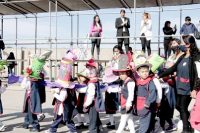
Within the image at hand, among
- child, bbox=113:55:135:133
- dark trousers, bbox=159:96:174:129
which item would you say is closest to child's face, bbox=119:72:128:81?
child, bbox=113:55:135:133

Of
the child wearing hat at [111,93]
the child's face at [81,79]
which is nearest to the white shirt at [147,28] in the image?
the child wearing hat at [111,93]

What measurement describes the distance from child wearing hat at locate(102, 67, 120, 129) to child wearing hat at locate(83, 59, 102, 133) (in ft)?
1.15

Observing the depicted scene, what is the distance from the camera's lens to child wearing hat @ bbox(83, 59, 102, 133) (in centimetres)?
665

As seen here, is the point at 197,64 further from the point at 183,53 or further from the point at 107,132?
the point at 107,132

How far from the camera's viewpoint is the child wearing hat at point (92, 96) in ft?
21.8

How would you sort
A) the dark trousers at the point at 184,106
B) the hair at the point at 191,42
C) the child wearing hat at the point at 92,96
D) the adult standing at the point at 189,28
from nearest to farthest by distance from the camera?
the hair at the point at 191,42 < the dark trousers at the point at 184,106 < the child wearing hat at the point at 92,96 < the adult standing at the point at 189,28

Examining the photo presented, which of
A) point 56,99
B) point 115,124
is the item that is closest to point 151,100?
point 56,99

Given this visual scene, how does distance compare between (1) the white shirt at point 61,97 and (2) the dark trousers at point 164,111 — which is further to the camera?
(2) the dark trousers at point 164,111

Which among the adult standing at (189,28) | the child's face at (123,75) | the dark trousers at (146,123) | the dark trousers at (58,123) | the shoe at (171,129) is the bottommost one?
the shoe at (171,129)

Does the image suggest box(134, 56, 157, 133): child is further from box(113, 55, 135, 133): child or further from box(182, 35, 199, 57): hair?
box(182, 35, 199, 57): hair

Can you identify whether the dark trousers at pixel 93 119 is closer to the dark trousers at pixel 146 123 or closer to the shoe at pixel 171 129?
the dark trousers at pixel 146 123

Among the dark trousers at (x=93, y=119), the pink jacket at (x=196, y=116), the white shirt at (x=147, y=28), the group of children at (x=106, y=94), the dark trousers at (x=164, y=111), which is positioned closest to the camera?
the pink jacket at (x=196, y=116)

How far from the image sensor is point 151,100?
5828 mm

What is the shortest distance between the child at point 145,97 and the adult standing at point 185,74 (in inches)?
27.1
